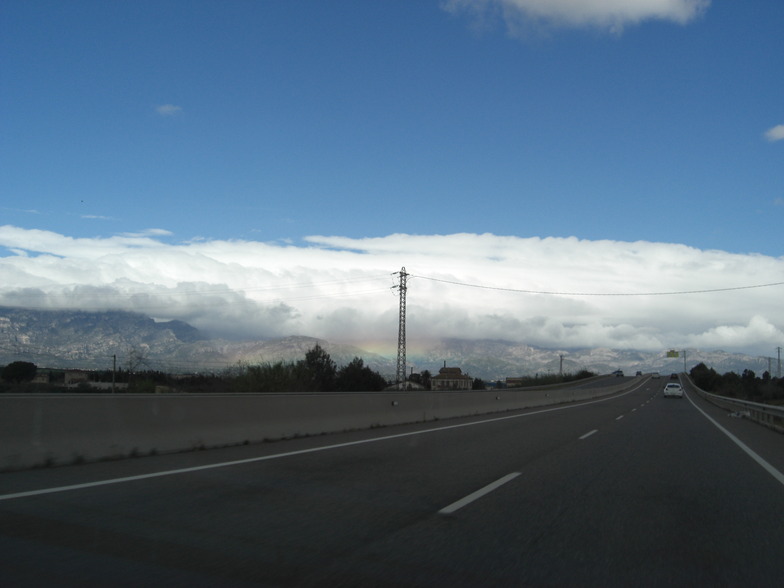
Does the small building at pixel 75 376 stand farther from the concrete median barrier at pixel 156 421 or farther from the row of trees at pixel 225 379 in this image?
the concrete median barrier at pixel 156 421

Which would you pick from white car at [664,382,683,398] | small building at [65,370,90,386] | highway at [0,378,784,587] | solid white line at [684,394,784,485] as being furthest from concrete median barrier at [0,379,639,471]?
white car at [664,382,683,398]

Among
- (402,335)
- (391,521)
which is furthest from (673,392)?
(391,521)

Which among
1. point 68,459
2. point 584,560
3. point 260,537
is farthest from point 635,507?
point 68,459

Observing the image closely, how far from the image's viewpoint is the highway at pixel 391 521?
5660 millimetres

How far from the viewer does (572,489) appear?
991cm

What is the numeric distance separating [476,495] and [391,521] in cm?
207

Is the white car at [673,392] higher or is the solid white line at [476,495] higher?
the solid white line at [476,495]

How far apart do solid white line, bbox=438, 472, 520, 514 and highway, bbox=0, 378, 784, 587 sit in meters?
0.04

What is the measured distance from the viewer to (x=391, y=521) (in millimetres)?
7469

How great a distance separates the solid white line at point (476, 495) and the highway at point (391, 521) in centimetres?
4

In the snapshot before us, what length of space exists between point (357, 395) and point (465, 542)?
1340 cm

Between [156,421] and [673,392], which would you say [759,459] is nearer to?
[156,421]

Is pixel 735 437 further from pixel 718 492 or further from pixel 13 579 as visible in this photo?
pixel 13 579

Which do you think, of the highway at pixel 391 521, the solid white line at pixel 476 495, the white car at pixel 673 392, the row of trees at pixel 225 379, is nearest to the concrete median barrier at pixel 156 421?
the highway at pixel 391 521
